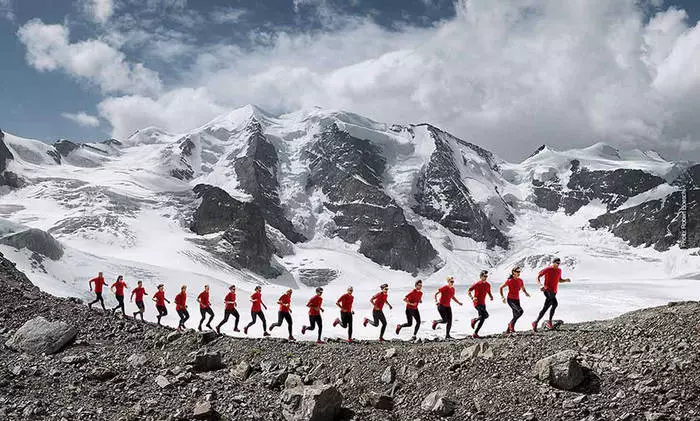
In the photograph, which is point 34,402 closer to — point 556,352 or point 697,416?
point 556,352

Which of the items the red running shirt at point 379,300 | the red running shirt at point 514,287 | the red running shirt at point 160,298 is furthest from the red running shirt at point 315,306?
→ the red running shirt at point 160,298

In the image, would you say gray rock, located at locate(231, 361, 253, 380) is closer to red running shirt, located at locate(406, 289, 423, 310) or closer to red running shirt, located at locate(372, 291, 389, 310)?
red running shirt, located at locate(372, 291, 389, 310)

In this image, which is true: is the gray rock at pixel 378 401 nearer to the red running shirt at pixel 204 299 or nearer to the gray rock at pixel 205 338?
the gray rock at pixel 205 338

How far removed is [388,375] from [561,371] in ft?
14.6

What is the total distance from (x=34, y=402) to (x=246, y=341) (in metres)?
6.68

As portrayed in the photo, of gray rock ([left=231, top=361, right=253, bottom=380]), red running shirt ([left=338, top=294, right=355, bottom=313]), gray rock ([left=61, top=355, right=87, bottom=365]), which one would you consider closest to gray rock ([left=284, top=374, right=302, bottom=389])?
gray rock ([left=231, top=361, right=253, bottom=380])

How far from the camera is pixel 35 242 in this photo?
103 metres

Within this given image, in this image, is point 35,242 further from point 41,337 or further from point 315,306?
point 315,306

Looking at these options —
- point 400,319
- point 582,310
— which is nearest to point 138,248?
point 400,319

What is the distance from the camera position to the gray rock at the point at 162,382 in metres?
15.7

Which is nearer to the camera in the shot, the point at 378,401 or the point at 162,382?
the point at 378,401

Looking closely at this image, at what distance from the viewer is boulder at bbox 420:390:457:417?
1321 cm

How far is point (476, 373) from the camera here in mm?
14445

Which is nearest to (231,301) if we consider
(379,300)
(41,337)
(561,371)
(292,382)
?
(379,300)
